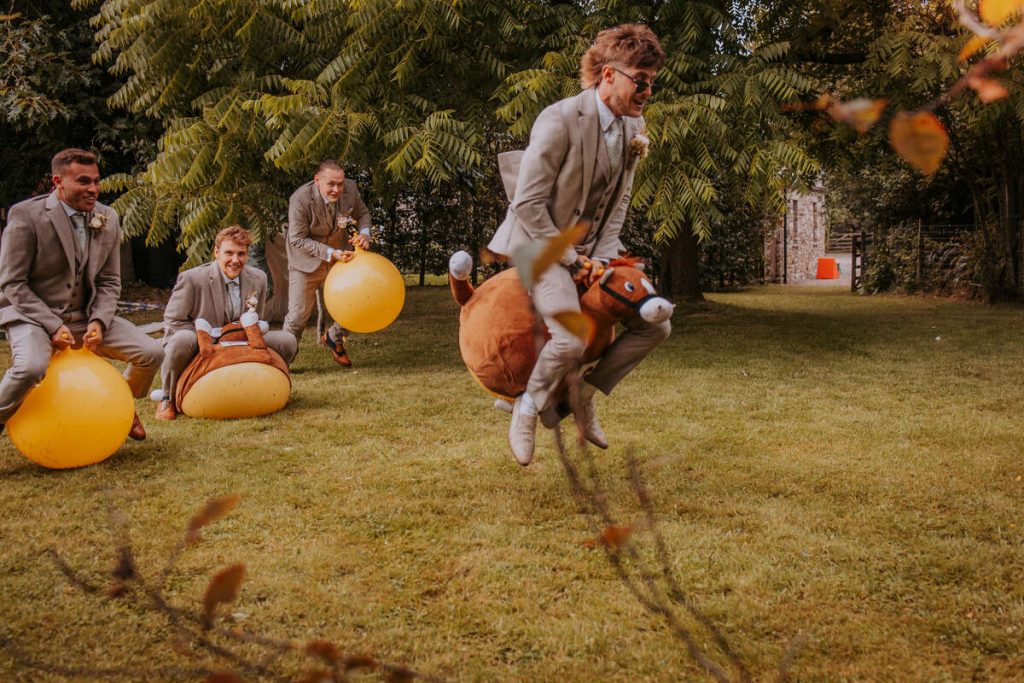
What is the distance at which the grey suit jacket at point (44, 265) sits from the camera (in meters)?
5.29

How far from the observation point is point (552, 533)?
4090 mm

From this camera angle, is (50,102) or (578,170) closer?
(578,170)

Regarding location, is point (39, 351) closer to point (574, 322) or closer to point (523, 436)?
point (523, 436)

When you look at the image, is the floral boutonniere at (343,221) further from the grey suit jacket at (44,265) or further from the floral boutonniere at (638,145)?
the floral boutonniere at (638,145)

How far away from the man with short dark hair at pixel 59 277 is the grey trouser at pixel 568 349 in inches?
117

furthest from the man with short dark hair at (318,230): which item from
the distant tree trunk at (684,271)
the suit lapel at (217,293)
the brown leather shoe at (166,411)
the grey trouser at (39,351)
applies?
the distant tree trunk at (684,271)

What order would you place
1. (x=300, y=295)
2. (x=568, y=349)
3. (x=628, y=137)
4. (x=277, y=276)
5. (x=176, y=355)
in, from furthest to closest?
(x=277, y=276) < (x=300, y=295) < (x=176, y=355) < (x=628, y=137) < (x=568, y=349)

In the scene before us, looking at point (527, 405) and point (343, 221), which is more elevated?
point (343, 221)

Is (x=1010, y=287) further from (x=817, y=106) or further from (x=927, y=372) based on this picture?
(x=817, y=106)

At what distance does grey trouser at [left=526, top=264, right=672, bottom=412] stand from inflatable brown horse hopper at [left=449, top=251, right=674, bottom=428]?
0.07 m

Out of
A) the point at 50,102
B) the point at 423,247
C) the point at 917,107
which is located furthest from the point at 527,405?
the point at 423,247

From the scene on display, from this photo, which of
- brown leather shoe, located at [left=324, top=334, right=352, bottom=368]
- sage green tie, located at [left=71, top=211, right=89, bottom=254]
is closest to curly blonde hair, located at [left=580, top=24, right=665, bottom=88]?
sage green tie, located at [left=71, top=211, right=89, bottom=254]

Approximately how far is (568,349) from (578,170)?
0.94 metres

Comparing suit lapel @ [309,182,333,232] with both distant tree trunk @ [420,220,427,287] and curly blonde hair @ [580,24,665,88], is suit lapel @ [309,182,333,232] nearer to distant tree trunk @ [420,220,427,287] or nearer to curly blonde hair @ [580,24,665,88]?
curly blonde hair @ [580,24,665,88]
